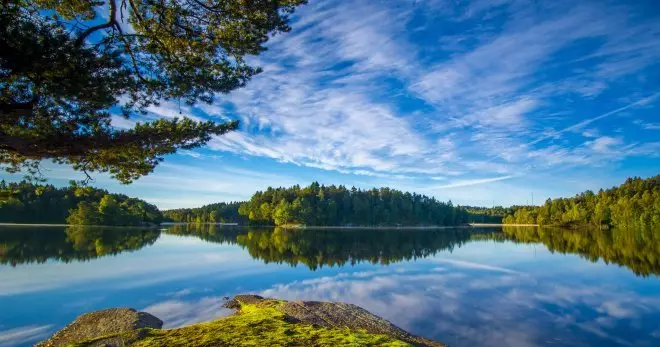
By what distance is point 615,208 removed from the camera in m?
138

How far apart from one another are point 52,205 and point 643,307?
191m

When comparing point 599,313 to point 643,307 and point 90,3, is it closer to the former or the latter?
point 643,307

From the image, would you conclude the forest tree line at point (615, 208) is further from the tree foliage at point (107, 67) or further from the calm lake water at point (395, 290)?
the tree foliage at point (107, 67)

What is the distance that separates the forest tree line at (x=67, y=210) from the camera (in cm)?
14012

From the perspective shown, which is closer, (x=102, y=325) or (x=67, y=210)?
(x=102, y=325)

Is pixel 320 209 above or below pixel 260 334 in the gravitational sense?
above

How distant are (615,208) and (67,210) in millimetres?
220181

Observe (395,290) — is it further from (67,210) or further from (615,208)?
(67,210)

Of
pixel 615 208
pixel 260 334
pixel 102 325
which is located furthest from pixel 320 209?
pixel 260 334

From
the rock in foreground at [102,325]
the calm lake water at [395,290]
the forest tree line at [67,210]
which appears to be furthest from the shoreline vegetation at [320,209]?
the rock in foreground at [102,325]

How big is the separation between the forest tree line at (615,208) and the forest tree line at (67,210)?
7325 inches

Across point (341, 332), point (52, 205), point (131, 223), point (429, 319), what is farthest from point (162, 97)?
point (52, 205)

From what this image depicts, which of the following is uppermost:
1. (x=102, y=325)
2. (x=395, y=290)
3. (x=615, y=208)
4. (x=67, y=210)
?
(x=615, y=208)

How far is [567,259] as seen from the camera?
48.9m
